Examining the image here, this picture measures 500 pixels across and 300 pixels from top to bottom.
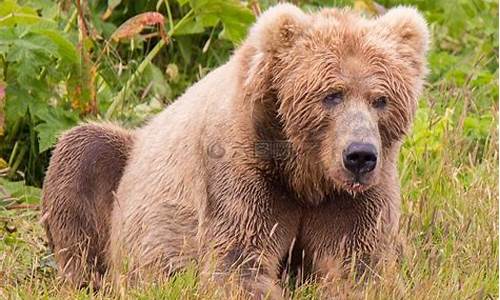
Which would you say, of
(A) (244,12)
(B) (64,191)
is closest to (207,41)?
(A) (244,12)

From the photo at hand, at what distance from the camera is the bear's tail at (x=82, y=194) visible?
6.58 meters

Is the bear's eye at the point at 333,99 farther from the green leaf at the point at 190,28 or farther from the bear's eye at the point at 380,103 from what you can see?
the green leaf at the point at 190,28

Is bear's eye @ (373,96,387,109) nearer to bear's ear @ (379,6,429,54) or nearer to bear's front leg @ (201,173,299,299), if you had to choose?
bear's ear @ (379,6,429,54)

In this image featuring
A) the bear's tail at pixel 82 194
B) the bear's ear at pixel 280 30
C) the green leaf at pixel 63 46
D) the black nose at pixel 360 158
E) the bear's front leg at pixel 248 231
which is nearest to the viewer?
the black nose at pixel 360 158

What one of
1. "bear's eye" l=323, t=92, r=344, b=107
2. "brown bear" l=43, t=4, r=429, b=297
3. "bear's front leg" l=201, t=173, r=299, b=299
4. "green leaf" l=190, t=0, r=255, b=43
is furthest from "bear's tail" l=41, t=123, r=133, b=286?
"bear's eye" l=323, t=92, r=344, b=107

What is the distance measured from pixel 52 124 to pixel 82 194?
1.00 m

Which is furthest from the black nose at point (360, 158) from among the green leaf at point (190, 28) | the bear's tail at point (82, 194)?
the green leaf at point (190, 28)

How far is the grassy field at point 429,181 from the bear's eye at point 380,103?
0.65 meters

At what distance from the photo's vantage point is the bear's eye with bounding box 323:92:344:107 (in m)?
5.45

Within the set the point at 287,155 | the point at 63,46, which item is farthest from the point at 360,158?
the point at 63,46

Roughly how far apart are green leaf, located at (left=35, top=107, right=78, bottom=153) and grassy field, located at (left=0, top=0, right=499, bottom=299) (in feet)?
0.04

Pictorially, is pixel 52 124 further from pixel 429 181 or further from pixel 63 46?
pixel 429 181

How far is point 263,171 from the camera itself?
5.69 metres

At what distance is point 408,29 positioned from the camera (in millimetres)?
5676
